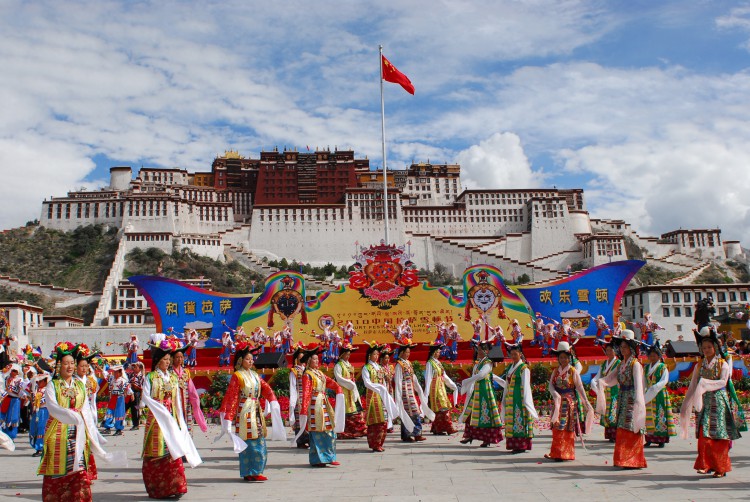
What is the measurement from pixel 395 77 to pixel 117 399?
24.2 m

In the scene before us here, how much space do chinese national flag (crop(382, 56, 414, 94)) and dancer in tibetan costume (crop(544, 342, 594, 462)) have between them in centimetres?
2623

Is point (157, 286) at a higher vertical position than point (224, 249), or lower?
lower

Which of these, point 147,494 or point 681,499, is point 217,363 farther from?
point 681,499

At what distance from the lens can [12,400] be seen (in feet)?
40.0

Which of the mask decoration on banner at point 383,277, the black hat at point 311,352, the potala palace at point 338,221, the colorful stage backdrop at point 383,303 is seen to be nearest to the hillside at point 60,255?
the potala palace at point 338,221

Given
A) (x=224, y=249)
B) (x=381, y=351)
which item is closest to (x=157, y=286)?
(x=381, y=351)

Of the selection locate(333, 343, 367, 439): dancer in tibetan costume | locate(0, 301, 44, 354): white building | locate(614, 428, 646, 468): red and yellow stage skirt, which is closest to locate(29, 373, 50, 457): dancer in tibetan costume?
locate(333, 343, 367, 439): dancer in tibetan costume

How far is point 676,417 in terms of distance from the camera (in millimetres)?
13734

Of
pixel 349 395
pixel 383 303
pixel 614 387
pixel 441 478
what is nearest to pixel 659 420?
pixel 614 387

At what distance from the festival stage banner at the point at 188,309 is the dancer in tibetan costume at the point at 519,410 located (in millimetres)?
14823

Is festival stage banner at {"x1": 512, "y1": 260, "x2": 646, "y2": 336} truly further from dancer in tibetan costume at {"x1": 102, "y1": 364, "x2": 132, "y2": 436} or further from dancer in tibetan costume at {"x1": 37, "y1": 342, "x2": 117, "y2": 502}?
dancer in tibetan costume at {"x1": 37, "y1": 342, "x2": 117, "y2": 502}

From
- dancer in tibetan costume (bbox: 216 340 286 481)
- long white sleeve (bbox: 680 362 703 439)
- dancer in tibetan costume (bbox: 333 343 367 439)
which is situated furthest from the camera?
dancer in tibetan costume (bbox: 333 343 367 439)

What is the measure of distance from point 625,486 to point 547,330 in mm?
15654

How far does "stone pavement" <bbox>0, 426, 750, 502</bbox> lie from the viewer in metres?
6.87
